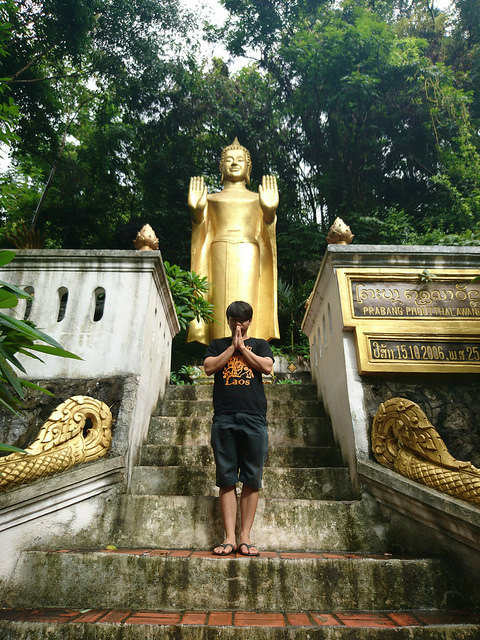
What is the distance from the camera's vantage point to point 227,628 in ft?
5.18

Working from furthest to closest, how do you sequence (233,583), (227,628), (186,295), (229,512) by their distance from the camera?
(186,295) < (229,512) < (233,583) < (227,628)

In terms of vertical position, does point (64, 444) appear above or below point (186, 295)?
below

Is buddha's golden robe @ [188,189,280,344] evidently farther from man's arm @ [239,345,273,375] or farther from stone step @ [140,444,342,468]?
man's arm @ [239,345,273,375]

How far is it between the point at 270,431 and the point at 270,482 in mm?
756

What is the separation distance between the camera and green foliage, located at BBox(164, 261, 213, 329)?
544cm

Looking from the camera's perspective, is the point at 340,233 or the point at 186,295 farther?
the point at 186,295

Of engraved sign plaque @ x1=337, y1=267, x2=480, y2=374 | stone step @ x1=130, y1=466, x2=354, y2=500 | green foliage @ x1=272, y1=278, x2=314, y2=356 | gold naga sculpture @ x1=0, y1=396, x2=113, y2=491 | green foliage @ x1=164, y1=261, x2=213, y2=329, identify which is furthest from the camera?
green foliage @ x1=272, y1=278, x2=314, y2=356

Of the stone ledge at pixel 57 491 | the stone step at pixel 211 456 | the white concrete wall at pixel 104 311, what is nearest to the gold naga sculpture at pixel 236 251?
the white concrete wall at pixel 104 311

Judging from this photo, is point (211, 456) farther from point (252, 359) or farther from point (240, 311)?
point (240, 311)

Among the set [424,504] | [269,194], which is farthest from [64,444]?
[269,194]

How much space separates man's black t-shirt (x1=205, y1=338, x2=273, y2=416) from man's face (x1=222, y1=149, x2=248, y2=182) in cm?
553

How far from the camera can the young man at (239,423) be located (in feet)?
7.61

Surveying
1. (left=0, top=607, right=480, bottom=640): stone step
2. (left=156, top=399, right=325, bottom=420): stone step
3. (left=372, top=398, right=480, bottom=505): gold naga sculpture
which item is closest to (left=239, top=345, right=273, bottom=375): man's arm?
(left=372, top=398, right=480, bottom=505): gold naga sculpture

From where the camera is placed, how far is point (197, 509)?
8.32ft
